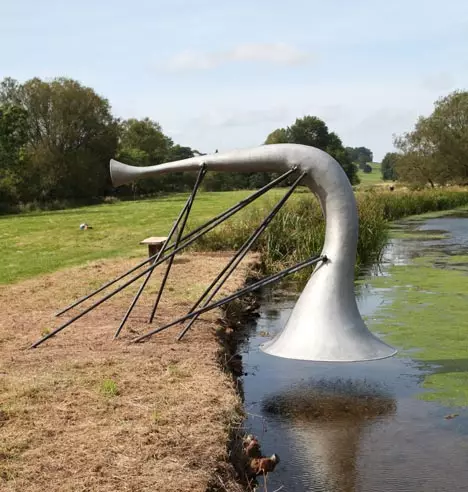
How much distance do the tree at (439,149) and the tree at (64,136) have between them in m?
22.3

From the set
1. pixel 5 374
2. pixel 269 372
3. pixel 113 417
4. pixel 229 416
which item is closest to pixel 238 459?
pixel 229 416

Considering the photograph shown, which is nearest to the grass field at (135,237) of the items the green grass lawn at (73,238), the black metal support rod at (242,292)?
the green grass lawn at (73,238)

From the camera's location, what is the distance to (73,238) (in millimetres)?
19594

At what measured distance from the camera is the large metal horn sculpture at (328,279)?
24.3 feet

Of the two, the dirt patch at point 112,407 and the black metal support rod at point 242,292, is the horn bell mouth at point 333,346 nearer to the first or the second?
the black metal support rod at point 242,292

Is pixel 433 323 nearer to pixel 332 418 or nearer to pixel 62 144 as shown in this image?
pixel 332 418

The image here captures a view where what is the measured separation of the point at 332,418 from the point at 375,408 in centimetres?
52

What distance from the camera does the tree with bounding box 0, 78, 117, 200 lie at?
40463mm

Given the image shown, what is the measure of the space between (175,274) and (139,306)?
3.01 meters

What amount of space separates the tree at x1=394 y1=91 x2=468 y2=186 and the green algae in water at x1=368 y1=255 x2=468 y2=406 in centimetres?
3679

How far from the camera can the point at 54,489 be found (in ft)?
12.7

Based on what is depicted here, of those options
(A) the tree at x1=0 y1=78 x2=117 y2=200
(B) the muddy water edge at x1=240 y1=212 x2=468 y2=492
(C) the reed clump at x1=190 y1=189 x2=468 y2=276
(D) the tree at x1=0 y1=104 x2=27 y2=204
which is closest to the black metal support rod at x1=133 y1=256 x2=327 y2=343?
(B) the muddy water edge at x1=240 y1=212 x2=468 y2=492

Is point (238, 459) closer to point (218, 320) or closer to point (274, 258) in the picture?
point (218, 320)

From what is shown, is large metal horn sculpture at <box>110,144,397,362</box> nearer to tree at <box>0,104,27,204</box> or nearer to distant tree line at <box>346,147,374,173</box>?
tree at <box>0,104,27,204</box>
